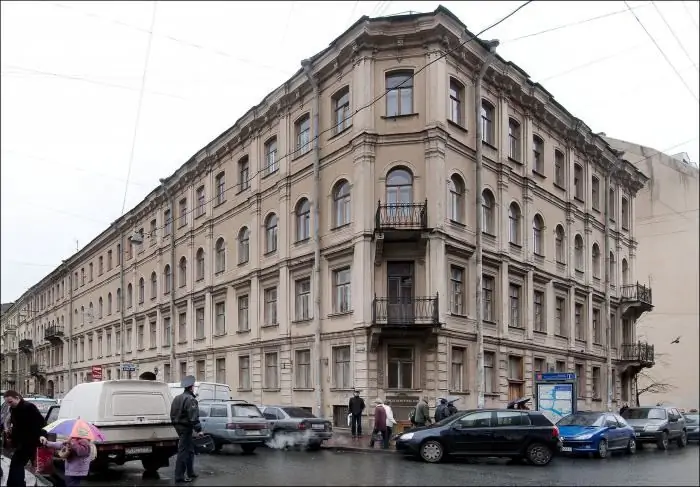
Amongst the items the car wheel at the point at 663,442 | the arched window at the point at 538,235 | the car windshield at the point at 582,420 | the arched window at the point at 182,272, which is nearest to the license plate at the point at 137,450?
the car windshield at the point at 582,420

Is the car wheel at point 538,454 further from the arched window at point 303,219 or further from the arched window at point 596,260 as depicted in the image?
the arched window at point 596,260

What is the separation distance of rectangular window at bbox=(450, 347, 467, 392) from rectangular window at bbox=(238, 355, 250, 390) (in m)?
11.1

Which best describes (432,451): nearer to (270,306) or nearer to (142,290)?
(270,306)

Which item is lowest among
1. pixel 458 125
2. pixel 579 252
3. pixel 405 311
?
pixel 405 311

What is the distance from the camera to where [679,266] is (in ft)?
19.0

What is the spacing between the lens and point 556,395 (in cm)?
2284

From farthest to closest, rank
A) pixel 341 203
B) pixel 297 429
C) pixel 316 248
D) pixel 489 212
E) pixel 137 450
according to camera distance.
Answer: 1. pixel 489 212
2. pixel 316 248
3. pixel 341 203
4. pixel 297 429
5. pixel 137 450

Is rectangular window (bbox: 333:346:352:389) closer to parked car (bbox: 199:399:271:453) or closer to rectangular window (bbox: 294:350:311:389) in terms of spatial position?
rectangular window (bbox: 294:350:311:389)

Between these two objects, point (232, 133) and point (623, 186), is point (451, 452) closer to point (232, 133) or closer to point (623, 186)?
point (623, 186)

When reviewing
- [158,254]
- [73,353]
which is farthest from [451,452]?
[73,353]

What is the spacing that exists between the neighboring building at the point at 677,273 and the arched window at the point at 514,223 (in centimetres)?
2385

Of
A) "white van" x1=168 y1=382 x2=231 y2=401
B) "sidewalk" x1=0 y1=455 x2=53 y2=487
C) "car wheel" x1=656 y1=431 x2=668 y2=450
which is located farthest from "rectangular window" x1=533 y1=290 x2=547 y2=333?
"sidewalk" x1=0 y1=455 x2=53 y2=487

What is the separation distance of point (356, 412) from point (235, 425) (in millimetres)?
5474

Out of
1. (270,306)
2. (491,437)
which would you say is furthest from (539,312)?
(491,437)
